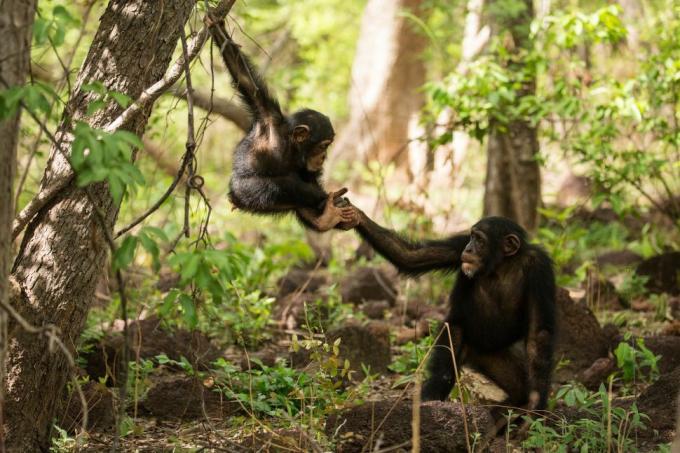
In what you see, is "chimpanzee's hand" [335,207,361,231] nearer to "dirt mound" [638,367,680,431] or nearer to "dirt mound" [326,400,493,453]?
"dirt mound" [326,400,493,453]

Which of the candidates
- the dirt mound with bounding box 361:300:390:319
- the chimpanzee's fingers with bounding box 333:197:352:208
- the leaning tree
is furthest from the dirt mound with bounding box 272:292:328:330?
the leaning tree

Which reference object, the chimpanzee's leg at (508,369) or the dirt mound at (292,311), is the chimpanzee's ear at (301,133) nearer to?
the chimpanzee's leg at (508,369)

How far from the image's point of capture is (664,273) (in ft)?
30.8

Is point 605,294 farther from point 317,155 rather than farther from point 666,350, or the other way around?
point 317,155

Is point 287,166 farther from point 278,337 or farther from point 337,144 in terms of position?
point 337,144

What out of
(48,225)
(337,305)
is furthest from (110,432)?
(337,305)

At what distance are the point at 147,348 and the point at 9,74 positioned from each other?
140 inches

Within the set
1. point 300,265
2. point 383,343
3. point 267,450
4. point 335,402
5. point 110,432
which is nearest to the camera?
point 267,450

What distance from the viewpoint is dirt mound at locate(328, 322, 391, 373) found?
686 cm

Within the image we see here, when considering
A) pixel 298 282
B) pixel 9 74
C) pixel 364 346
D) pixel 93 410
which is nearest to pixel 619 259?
pixel 298 282

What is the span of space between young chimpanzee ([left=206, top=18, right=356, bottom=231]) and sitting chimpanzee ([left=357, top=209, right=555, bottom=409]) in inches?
18.7

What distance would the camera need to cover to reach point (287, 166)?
5727mm

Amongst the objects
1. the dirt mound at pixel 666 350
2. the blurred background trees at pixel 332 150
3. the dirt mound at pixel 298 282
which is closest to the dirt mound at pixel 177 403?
the blurred background trees at pixel 332 150

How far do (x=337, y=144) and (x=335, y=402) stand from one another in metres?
14.5
